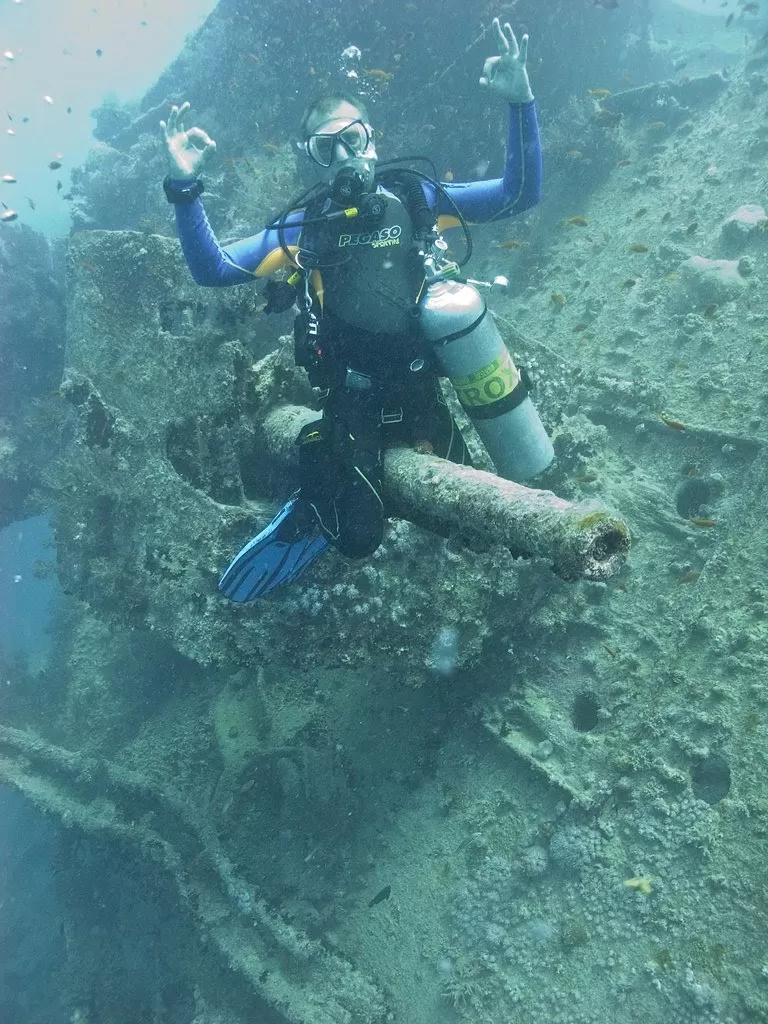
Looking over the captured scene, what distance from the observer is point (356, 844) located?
6.28m

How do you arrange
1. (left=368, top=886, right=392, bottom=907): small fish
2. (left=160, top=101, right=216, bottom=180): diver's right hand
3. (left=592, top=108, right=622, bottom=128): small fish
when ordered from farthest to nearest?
(left=592, top=108, right=622, bottom=128): small fish < (left=368, top=886, right=392, bottom=907): small fish < (left=160, top=101, right=216, bottom=180): diver's right hand

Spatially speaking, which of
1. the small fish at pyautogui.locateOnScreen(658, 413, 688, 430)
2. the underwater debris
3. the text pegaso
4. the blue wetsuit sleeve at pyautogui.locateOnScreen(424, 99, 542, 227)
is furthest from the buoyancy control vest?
Answer: the underwater debris

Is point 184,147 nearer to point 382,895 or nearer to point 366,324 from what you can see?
point 366,324

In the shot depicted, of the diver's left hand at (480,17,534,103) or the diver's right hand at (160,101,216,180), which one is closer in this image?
the diver's right hand at (160,101,216,180)

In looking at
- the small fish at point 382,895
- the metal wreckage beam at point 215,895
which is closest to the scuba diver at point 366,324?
the small fish at point 382,895

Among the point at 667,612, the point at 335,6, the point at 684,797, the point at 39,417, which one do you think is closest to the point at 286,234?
the point at 667,612

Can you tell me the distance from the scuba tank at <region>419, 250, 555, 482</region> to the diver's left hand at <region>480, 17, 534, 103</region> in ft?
4.60

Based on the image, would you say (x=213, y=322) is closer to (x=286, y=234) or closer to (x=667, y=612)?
(x=286, y=234)

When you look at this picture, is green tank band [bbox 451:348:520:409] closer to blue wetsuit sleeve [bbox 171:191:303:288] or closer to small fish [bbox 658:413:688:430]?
blue wetsuit sleeve [bbox 171:191:303:288]

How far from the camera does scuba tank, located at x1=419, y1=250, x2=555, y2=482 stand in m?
3.59

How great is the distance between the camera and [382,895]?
5855mm

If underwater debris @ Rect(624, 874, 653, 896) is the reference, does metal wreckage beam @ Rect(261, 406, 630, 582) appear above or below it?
above

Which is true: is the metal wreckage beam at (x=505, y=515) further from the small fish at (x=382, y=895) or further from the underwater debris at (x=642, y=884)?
the small fish at (x=382, y=895)

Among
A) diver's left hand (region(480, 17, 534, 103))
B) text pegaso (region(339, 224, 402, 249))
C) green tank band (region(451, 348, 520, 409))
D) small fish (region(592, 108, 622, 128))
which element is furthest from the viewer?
small fish (region(592, 108, 622, 128))
